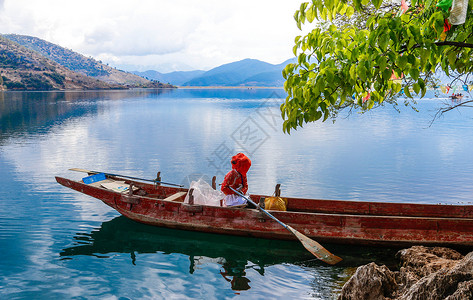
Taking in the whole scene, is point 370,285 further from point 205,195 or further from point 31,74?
point 31,74

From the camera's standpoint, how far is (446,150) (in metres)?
24.8

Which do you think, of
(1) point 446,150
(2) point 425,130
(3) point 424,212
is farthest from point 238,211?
(2) point 425,130

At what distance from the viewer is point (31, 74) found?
144875 millimetres

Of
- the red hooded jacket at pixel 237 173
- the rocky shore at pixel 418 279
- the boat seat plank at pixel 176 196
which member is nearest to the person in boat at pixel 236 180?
the red hooded jacket at pixel 237 173

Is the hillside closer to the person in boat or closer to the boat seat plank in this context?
the boat seat plank

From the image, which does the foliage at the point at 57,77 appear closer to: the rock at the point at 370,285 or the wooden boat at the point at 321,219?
the wooden boat at the point at 321,219

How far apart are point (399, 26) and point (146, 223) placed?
844 centimetres

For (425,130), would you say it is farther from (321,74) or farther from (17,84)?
(17,84)

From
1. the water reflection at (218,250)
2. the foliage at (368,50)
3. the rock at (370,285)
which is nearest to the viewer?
the foliage at (368,50)

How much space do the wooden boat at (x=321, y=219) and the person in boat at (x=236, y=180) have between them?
45 cm

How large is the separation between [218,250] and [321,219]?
271cm

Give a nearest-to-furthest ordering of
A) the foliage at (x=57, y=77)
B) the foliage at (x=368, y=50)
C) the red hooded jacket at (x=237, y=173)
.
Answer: the foliage at (x=368, y=50), the red hooded jacket at (x=237, y=173), the foliage at (x=57, y=77)

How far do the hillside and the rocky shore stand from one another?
137316 mm

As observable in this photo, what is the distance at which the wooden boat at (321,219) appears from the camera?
8.27 meters
